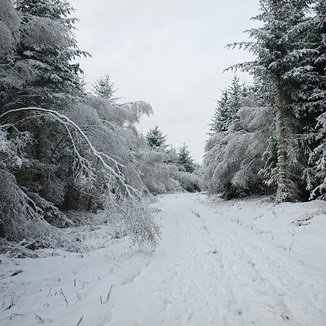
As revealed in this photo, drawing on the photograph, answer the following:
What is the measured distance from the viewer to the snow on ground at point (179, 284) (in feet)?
12.7

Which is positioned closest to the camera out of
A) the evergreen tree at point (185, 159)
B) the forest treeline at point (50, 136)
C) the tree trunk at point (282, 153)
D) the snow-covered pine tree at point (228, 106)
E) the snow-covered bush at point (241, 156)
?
the forest treeline at point (50, 136)

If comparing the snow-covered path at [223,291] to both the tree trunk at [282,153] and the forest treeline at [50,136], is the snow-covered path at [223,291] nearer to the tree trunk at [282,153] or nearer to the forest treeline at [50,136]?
the forest treeline at [50,136]

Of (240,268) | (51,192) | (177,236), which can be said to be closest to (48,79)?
(51,192)

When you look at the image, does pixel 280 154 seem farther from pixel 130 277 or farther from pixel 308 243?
pixel 130 277

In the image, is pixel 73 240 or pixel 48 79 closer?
pixel 73 240

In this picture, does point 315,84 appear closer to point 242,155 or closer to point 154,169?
point 242,155

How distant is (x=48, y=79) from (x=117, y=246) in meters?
6.56

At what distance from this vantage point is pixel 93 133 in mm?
12086

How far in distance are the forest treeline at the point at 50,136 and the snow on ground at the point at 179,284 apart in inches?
43.8

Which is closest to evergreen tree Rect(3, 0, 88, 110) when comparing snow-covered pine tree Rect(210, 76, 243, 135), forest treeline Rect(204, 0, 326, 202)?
forest treeline Rect(204, 0, 326, 202)

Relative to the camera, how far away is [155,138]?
47.8 metres

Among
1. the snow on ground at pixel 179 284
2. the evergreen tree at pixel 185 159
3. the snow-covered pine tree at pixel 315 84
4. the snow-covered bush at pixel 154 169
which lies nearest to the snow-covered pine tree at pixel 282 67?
the snow-covered pine tree at pixel 315 84

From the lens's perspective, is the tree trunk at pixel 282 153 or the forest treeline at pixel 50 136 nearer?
the forest treeline at pixel 50 136

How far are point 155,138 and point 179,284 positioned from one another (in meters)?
43.2
